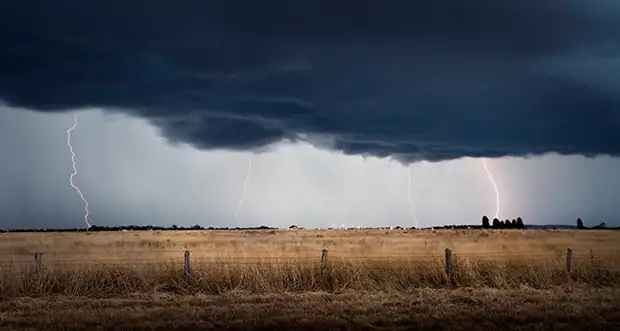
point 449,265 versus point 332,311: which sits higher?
point 449,265

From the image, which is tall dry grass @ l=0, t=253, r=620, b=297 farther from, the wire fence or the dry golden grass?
the dry golden grass

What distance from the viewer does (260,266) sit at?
23.1 meters

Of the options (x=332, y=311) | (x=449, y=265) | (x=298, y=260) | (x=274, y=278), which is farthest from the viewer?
(x=298, y=260)

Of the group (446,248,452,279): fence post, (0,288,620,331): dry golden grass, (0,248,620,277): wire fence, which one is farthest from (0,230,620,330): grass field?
(0,248,620,277): wire fence

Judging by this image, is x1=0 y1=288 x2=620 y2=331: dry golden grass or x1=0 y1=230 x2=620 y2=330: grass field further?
x1=0 y1=230 x2=620 y2=330: grass field

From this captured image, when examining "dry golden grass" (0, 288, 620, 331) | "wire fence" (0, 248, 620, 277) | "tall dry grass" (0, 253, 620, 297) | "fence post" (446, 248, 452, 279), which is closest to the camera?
"dry golden grass" (0, 288, 620, 331)

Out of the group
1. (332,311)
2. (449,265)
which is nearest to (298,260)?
(449,265)

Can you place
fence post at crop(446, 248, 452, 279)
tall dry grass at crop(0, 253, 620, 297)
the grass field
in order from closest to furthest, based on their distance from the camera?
the grass field
tall dry grass at crop(0, 253, 620, 297)
fence post at crop(446, 248, 452, 279)

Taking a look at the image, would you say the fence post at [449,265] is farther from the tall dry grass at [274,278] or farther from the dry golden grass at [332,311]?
the dry golden grass at [332,311]

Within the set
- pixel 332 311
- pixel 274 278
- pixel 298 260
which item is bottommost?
pixel 332 311

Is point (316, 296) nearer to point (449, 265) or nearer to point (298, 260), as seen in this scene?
point (449, 265)

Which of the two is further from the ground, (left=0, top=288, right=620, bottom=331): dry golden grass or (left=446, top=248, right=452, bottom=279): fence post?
(left=446, top=248, right=452, bottom=279): fence post

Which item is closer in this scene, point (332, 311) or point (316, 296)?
point (332, 311)

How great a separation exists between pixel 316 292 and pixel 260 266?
2959mm
